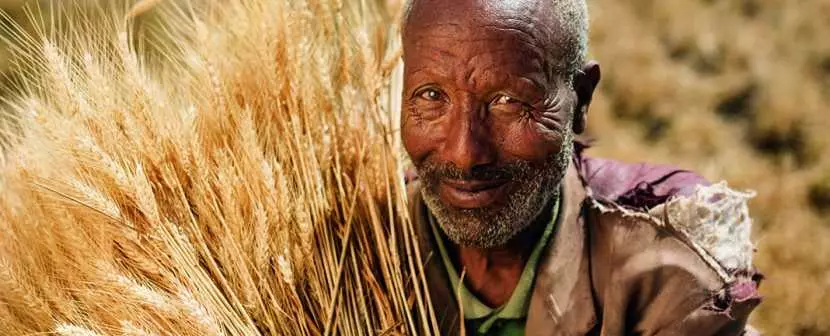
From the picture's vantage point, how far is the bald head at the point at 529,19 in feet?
4.76

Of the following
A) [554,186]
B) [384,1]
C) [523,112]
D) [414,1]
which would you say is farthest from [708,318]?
[384,1]

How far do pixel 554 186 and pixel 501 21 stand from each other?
0.32 meters

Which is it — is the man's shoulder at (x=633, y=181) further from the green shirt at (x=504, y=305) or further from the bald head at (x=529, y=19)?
the bald head at (x=529, y=19)

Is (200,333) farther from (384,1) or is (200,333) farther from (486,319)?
(384,1)

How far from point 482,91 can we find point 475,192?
0.57 feet

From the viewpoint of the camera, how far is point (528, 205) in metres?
1.58

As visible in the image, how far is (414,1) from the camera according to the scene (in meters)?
1.56

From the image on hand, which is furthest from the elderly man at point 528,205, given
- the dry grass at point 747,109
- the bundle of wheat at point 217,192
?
the dry grass at point 747,109

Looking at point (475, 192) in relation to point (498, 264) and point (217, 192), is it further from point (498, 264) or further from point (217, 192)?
point (217, 192)

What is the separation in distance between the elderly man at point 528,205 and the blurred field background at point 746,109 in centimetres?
131

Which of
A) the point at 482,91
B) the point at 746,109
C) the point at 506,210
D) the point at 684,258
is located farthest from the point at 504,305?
the point at 746,109

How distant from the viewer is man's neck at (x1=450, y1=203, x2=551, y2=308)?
1.70m

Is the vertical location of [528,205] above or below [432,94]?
below

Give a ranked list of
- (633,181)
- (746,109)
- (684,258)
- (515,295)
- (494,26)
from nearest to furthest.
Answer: (494,26), (684,258), (515,295), (633,181), (746,109)
